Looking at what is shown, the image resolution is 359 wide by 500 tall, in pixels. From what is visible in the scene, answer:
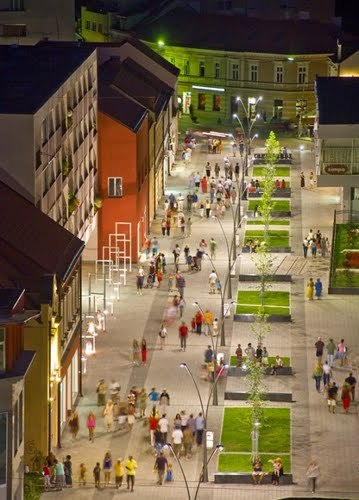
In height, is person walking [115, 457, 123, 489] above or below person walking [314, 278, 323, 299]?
below

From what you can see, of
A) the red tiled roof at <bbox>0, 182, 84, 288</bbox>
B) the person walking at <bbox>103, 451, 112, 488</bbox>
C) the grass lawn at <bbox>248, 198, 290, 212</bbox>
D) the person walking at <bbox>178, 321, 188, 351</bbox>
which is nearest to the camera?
the person walking at <bbox>103, 451, 112, 488</bbox>

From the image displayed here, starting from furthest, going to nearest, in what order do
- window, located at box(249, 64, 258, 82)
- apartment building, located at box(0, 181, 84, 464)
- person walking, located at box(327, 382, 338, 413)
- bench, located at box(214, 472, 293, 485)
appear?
window, located at box(249, 64, 258, 82)
person walking, located at box(327, 382, 338, 413)
apartment building, located at box(0, 181, 84, 464)
bench, located at box(214, 472, 293, 485)

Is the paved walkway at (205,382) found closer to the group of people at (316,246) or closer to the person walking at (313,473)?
the person walking at (313,473)

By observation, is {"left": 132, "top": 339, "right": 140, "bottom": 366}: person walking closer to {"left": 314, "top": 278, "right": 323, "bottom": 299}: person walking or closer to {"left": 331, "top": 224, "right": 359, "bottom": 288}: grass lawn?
{"left": 314, "top": 278, "right": 323, "bottom": 299}: person walking

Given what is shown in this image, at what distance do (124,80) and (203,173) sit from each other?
52.1 ft

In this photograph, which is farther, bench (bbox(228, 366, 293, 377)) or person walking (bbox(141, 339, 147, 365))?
person walking (bbox(141, 339, 147, 365))

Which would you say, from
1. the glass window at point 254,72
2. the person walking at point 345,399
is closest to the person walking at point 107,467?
the person walking at point 345,399

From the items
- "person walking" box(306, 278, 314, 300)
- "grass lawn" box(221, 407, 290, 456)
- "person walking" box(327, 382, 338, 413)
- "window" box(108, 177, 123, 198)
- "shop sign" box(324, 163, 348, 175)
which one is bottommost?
"grass lawn" box(221, 407, 290, 456)

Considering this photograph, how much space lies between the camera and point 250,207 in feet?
423

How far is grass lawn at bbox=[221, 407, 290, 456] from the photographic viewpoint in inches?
3135

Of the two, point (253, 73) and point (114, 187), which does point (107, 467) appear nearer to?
point (114, 187)

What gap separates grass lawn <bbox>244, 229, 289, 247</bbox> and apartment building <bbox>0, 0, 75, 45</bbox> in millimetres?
22301

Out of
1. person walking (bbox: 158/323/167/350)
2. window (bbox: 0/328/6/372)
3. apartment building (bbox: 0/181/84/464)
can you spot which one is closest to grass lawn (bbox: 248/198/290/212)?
person walking (bbox: 158/323/167/350)

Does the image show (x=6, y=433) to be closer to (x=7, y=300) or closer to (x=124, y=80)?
(x=7, y=300)
